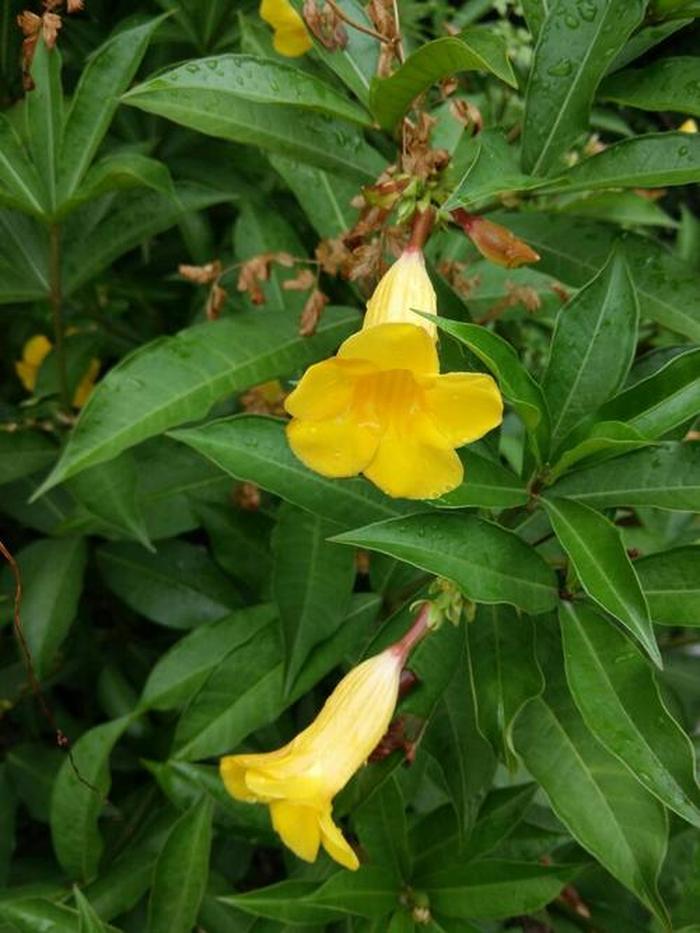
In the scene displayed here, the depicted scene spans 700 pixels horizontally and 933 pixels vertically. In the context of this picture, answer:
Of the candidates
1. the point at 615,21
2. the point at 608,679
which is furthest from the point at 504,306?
the point at 608,679

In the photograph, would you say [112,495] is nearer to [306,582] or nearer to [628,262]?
[306,582]

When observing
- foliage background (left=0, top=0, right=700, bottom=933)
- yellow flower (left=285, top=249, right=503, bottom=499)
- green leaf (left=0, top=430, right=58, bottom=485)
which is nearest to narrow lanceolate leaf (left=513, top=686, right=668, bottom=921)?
foliage background (left=0, top=0, right=700, bottom=933)

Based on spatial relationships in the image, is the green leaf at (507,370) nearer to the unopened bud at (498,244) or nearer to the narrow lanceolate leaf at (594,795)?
the unopened bud at (498,244)

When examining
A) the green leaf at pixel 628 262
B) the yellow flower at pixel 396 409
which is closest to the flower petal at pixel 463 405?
the yellow flower at pixel 396 409

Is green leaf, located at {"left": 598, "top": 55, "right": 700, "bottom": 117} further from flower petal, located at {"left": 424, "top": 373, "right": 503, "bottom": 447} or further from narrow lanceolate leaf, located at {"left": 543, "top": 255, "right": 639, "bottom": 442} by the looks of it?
flower petal, located at {"left": 424, "top": 373, "right": 503, "bottom": 447}

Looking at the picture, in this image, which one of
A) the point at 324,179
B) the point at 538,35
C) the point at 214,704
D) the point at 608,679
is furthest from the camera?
the point at 324,179

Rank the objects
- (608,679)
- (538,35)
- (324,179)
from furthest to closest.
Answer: (324,179) < (538,35) < (608,679)

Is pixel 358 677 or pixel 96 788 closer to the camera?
pixel 358 677

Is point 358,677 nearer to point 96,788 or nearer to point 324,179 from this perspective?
point 96,788
